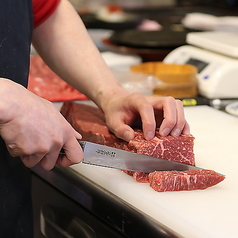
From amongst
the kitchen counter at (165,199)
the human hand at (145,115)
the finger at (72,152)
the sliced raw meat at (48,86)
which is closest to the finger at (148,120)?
the human hand at (145,115)

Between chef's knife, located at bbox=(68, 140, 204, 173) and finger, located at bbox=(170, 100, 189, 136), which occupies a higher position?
finger, located at bbox=(170, 100, 189, 136)

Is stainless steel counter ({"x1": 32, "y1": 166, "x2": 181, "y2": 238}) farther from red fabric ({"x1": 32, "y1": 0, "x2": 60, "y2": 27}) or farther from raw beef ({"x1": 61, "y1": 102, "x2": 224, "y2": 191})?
red fabric ({"x1": 32, "y1": 0, "x2": 60, "y2": 27})

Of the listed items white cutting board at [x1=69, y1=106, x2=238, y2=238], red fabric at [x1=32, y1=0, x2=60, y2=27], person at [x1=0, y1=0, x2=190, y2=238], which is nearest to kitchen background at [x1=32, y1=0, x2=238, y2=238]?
white cutting board at [x1=69, y1=106, x2=238, y2=238]

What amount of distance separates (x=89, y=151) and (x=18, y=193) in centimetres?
33

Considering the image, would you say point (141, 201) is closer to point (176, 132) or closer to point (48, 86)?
point (176, 132)

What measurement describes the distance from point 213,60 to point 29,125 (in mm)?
1323

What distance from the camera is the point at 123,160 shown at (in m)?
1.18

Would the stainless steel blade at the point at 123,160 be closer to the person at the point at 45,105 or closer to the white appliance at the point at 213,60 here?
the person at the point at 45,105

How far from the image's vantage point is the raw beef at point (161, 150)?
1.16 metres

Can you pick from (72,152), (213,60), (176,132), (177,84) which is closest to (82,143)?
(72,152)

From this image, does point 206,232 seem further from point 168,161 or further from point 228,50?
point 228,50

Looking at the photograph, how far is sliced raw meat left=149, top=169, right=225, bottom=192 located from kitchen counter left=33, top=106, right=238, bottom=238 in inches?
0.5

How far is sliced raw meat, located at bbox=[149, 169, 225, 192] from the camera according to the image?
1.15 m

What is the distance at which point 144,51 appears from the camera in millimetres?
2396
